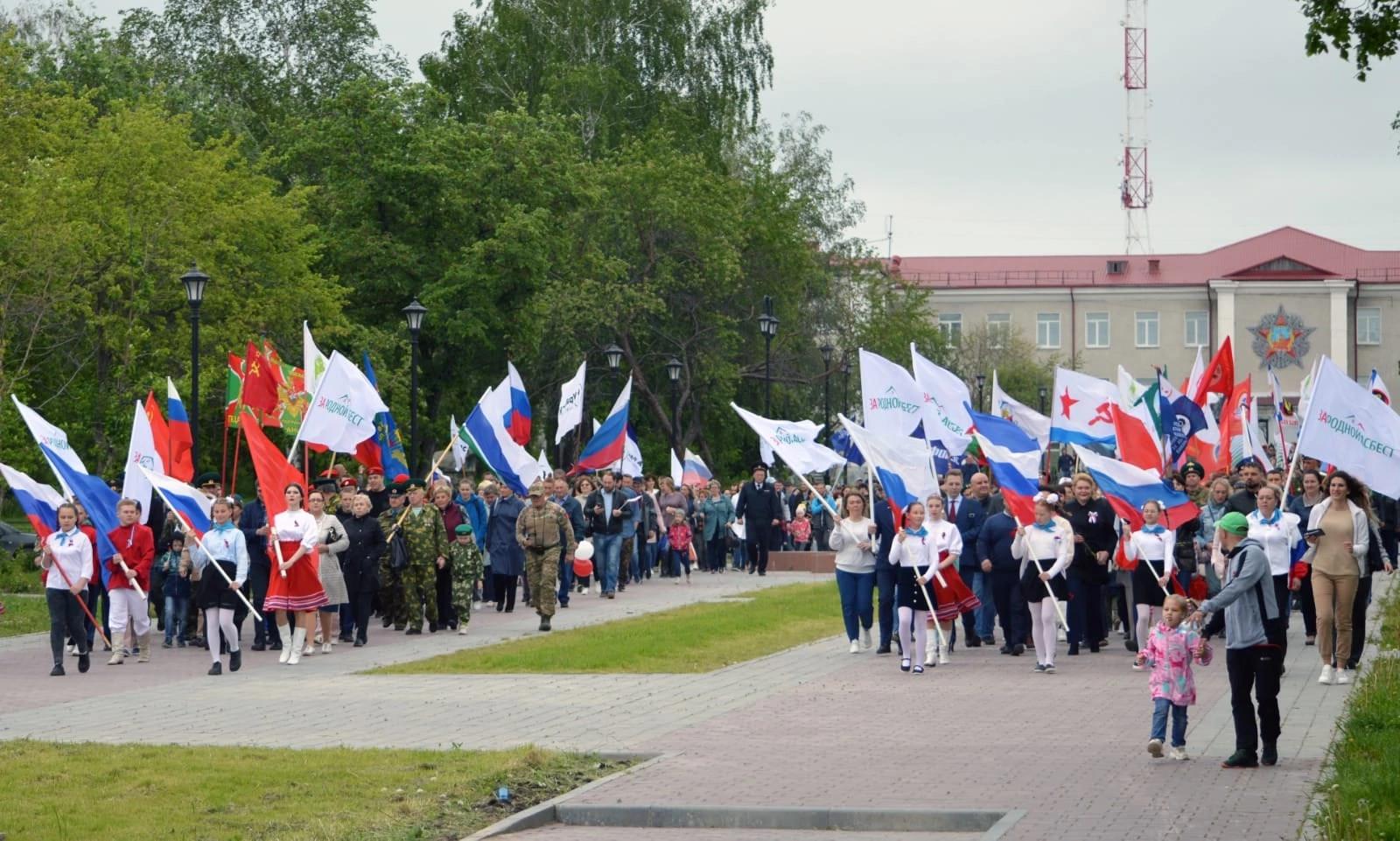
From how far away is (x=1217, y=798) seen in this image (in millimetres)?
A: 10961

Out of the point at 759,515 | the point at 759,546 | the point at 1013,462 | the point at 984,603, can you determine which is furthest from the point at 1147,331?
the point at 1013,462

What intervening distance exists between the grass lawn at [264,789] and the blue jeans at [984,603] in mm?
9304

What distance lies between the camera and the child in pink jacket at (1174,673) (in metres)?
12.5

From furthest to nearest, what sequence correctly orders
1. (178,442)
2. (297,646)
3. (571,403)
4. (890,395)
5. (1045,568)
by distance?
(571,403), (178,442), (890,395), (297,646), (1045,568)

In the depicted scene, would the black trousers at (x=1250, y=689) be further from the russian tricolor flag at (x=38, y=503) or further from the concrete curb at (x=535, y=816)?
the russian tricolor flag at (x=38, y=503)

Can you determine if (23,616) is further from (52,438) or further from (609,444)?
(609,444)

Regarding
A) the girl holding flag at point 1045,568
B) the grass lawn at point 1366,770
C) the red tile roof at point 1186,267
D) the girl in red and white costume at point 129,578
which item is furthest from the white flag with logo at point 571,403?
the red tile roof at point 1186,267

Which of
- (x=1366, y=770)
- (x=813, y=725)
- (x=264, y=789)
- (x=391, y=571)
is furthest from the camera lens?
(x=391, y=571)

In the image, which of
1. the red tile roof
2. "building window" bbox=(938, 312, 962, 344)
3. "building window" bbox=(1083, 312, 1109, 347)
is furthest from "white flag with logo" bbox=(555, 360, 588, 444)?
"building window" bbox=(1083, 312, 1109, 347)

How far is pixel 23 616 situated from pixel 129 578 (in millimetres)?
5835

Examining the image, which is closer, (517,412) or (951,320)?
(517,412)

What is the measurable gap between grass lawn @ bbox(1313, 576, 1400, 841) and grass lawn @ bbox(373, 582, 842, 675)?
21.5 feet

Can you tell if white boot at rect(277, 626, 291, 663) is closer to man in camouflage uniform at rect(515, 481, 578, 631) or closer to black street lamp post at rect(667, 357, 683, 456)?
man in camouflage uniform at rect(515, 481, 578, 631)

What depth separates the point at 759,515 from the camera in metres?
36.1
